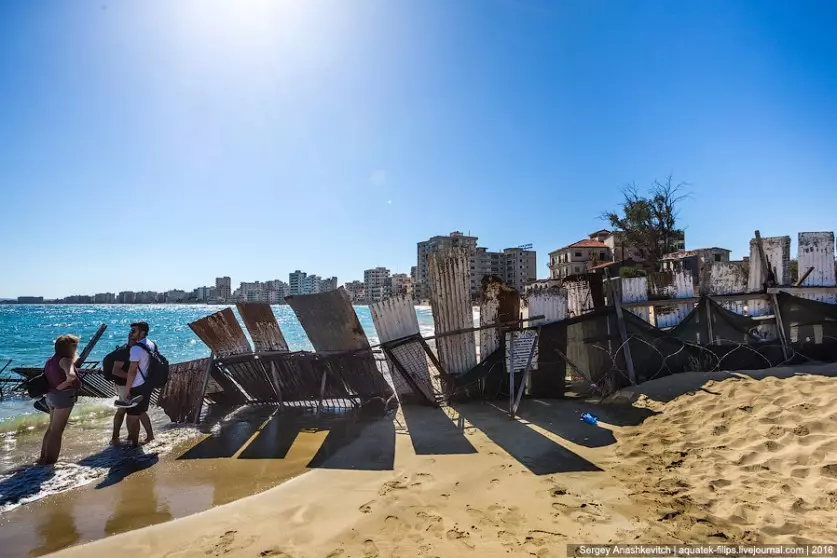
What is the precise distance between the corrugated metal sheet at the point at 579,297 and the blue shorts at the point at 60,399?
949 cm

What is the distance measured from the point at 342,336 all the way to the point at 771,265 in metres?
9.42

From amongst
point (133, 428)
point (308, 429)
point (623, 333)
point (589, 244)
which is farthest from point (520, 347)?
point (589, 244)

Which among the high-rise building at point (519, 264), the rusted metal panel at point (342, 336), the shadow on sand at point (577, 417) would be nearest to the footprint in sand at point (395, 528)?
the shadow on sand at point (577, 417)

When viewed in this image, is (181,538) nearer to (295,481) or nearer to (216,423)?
(295,481)

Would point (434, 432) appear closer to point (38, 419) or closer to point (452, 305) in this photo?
point (452, 305)

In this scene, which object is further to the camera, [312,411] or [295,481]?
[312,411]

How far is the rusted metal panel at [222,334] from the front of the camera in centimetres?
834

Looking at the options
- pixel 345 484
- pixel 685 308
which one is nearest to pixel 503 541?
pixel 345 484

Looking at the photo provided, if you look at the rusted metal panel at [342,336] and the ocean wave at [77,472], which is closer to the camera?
the ocean wave at [77,472]

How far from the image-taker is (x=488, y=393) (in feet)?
27.4

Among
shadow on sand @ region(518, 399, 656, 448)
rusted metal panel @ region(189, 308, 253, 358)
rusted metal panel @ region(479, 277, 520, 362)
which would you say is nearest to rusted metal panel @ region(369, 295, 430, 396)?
rusted metal panel @ region(479, 277, 520, 362)

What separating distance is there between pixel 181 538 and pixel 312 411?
457 centimetres

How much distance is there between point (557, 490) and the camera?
4410mm

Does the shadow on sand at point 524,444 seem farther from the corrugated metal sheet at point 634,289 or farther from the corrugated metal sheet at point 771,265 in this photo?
the corrugated metal sheet at point 771,265
